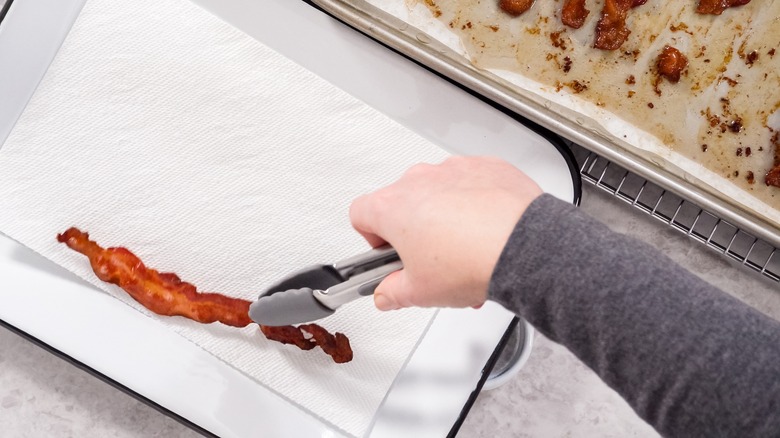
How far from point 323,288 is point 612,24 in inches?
26.4

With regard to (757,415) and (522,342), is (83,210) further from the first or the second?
(757,415)

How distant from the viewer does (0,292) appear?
988 mm

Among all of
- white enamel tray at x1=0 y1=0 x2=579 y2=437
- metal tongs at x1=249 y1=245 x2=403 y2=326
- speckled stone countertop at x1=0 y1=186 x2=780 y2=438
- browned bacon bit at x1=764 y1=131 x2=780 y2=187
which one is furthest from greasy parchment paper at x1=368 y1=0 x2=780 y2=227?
metal tongs at x1=249 y1=245 x2=403 y2=326

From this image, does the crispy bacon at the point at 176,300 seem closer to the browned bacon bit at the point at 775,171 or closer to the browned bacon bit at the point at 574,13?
the browned bacon bit at the point at 574,13

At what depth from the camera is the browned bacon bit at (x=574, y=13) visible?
1084 mm

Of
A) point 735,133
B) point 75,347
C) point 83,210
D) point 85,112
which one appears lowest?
point 75,347

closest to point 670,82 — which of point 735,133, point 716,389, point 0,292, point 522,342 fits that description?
point 735,133

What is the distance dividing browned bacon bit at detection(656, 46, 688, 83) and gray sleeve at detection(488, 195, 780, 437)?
624 mm

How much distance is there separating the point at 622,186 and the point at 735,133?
0.20 metres

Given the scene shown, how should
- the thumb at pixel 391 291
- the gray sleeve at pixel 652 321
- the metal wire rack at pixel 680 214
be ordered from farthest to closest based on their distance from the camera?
the metal wire rack at pixel 680 214
the thumb at pixel 391 291
the gray sleeve at pixel 652 321

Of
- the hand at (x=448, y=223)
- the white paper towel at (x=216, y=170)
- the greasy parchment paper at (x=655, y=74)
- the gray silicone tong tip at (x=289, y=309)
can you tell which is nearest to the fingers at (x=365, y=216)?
the hand at (x=448, y=223)

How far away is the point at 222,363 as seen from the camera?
3.31ft

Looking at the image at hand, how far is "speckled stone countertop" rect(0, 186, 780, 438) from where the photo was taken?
1.15 m

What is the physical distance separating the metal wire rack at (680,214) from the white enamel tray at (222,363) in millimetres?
118
